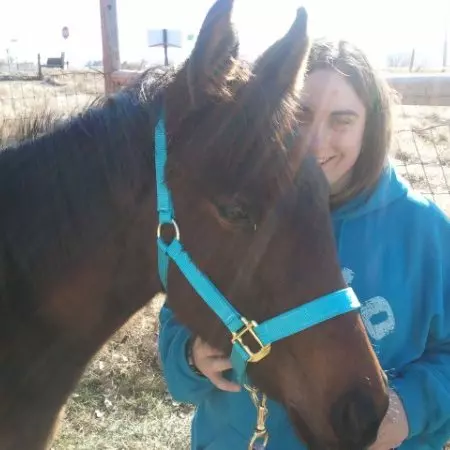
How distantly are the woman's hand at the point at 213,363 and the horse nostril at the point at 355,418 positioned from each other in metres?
0.40

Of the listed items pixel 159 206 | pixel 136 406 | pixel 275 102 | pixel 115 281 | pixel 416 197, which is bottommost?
pixel 136 406

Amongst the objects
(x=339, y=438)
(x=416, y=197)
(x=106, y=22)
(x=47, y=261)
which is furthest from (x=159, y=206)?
(x=106, y=22)

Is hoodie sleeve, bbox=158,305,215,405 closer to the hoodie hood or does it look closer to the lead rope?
the lead rope

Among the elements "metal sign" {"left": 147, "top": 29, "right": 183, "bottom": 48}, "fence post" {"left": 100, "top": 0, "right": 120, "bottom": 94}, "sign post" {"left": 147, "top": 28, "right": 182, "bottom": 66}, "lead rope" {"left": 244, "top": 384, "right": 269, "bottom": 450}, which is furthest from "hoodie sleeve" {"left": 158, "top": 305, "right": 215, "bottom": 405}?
"metal sign" {"left": 147, "top": 29, "right": 183, "bottom": 48}

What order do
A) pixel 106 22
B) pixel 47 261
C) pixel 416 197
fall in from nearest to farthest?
pixel 47 261 → pixel 416 197 → pixel 106 22

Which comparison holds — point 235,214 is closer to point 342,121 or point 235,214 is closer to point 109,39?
point 342,121

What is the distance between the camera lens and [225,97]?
1530mm

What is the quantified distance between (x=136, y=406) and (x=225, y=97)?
2.85 m

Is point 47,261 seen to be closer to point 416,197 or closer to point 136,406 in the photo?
point 416,197

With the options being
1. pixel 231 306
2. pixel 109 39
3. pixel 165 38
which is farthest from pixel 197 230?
pixel 165 38

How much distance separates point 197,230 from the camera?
157 cm

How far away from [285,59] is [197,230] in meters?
0.59

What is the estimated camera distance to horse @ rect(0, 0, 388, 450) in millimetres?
1492

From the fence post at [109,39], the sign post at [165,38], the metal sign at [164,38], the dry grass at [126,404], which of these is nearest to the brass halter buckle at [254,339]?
the dry grass at [126,404]
